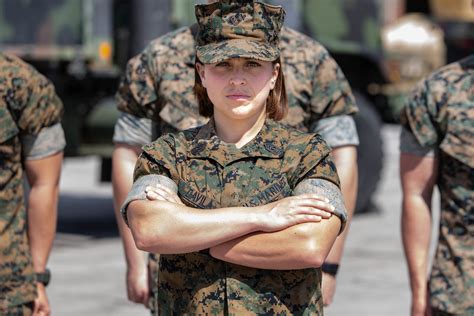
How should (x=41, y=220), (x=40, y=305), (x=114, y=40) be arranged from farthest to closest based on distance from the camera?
(x=114, y=40), (x=41, y=220), (x=40, y=305)

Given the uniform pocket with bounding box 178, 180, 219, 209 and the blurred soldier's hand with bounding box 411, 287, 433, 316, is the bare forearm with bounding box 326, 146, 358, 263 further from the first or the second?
the uniform pocket with bounding box 178, 180, 219, 209

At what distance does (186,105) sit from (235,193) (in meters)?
1.08

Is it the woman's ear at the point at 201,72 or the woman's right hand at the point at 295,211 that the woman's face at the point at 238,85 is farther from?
the woman's right hand at the point at 295,211

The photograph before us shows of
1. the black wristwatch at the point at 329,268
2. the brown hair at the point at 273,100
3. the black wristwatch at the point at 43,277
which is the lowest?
the black wristwatch at the point at 43,277

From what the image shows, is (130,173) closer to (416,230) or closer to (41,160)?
(41,160)

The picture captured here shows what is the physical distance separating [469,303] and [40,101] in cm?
154

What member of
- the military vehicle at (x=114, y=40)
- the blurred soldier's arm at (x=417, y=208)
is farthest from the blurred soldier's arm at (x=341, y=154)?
the military vehicle at (x=114, y=40)

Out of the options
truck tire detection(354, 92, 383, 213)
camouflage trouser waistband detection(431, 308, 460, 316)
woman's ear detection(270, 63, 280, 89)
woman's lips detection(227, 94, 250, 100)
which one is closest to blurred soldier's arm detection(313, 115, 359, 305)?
camouflage trouser waistband detection(431, 308, 460, 316)

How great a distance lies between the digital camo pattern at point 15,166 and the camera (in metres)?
3.96

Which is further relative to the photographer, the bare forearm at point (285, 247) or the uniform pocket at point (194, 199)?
the uniform pocket at point (194, 199)

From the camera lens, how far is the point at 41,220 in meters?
4.21

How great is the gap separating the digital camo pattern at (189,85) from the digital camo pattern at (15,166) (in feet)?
1.01

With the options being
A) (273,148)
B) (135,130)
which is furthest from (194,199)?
(135,130)

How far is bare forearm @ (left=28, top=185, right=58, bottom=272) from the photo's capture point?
4.20 m
